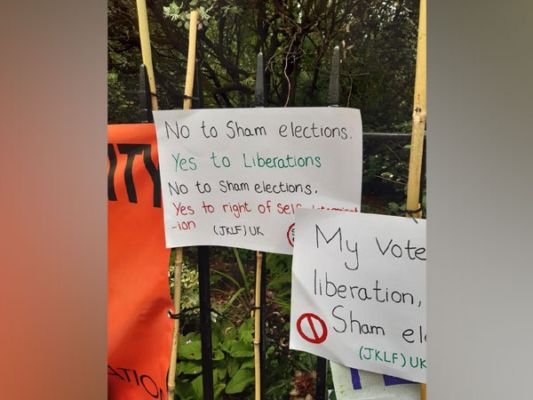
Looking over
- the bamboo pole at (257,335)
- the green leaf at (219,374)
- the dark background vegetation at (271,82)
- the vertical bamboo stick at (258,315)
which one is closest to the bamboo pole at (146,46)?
the dark background vegetation at (271,82)

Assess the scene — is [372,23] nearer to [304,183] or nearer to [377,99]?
[377,99]

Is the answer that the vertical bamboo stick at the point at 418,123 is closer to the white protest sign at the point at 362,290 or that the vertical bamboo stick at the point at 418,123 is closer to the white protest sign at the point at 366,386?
the white protest sign at the point at 362,290

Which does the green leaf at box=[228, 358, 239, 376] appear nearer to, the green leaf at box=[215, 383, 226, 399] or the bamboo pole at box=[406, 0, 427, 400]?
the green leaf at box=[215, 383, 226, 399]

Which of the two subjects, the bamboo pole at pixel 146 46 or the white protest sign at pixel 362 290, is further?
the bamboo pole at pixel 146 46

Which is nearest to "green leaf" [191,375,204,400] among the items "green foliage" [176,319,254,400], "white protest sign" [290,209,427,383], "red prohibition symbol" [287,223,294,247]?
"green foliage" [176,319,254,400]

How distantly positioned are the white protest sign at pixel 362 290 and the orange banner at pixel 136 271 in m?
0.36

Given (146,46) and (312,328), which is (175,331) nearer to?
(312,328)

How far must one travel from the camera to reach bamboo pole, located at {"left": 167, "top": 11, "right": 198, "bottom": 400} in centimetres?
123

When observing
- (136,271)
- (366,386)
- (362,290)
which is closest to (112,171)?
(136,271)

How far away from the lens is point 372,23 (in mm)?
1183

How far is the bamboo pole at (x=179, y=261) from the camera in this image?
1.23 metres

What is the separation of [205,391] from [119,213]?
53 cm

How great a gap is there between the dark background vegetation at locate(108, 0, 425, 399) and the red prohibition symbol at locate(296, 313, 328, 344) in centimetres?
9
